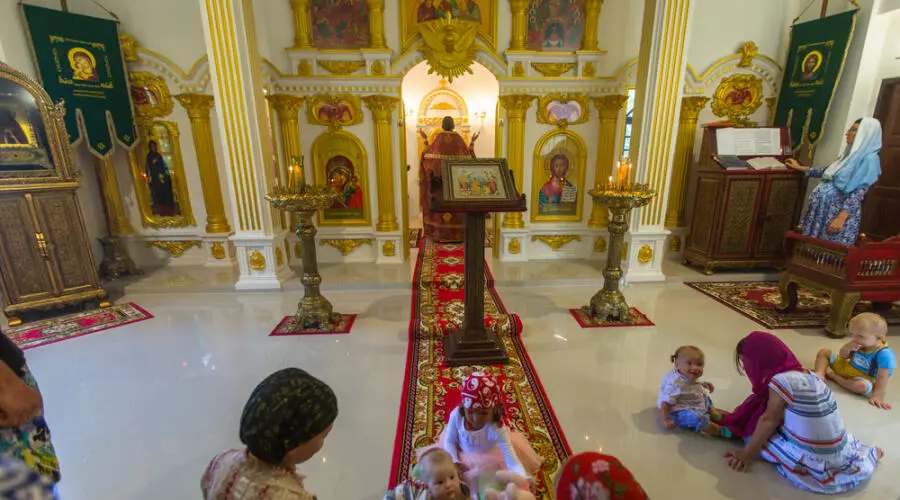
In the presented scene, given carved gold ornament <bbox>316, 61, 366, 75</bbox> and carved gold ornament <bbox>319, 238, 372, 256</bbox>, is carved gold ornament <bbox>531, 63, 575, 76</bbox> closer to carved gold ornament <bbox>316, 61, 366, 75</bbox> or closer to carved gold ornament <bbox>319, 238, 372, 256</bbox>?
carved gold ornament <bbox>316, 61, 366, 75</bbox>

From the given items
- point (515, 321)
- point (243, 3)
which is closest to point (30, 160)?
point (243, 3)

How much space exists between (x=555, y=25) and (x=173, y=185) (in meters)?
6.26

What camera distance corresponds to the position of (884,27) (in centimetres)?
511

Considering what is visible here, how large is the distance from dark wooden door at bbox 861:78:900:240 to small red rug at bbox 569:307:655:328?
3.30m

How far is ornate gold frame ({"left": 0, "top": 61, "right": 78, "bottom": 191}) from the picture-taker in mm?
4238

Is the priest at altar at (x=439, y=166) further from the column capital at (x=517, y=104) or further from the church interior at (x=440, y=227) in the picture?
the column capital at (x=517, y=104)

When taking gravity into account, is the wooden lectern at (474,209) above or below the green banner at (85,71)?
below

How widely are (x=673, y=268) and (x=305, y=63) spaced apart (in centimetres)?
629

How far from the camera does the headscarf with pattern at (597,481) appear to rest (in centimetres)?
99

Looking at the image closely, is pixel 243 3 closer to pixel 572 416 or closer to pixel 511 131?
pixel 511 131

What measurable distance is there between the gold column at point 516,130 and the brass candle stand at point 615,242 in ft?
7.58

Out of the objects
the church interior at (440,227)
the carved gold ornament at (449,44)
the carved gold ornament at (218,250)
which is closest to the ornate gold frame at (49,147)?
the church interior at (440,227)

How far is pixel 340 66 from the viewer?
603 cm

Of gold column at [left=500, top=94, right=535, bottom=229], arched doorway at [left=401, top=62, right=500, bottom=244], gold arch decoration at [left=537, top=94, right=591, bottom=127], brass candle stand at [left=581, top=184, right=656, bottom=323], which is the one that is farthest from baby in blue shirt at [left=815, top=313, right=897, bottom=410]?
arched doorway at [left=401, top=62, right=500, bottom=244]
